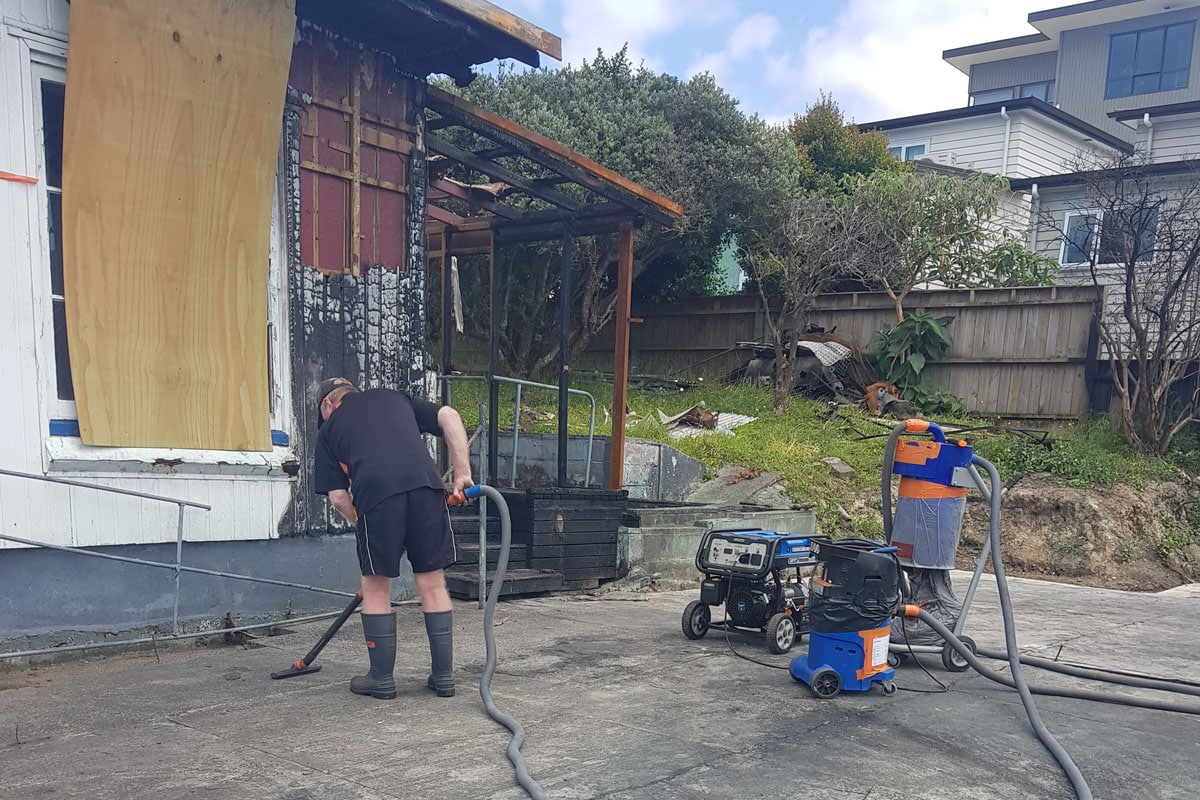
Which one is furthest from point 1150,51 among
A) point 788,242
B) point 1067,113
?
point 788,242

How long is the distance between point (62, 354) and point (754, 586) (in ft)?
13.9

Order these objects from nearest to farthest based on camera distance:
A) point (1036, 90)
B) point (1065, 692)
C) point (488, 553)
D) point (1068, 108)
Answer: point (1065, 692)
point (488, 553)
point (1068, 108)
point (1036, 90)

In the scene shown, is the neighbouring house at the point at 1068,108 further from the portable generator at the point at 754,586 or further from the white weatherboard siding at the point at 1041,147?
the portable generator at the point at 754,586

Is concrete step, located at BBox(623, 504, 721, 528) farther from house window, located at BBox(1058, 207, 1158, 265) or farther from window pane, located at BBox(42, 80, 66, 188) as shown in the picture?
house window, located at BBox(1058, 207, 1158, 265)

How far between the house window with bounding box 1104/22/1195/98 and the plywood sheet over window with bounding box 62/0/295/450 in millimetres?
24048

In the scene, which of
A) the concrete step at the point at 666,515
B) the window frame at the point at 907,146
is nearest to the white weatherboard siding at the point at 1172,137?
the window frame at the point at 907,146

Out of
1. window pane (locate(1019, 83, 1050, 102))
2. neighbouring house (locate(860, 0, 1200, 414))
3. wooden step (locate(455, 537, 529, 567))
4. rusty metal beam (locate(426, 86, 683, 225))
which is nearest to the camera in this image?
rusty metal beam (locate(426, 86, 683, 225))

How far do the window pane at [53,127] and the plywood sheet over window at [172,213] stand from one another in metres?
0.22

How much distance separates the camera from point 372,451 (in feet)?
14.2

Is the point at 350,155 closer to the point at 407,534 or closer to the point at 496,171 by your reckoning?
the point at 496,171

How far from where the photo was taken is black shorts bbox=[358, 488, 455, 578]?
4.27 metres

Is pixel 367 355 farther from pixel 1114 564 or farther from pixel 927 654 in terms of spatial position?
pixel 1114 564

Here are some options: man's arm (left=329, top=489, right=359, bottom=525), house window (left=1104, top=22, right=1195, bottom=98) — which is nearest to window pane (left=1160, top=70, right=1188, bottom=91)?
house window (left=1104, top=22, right=1195, bottom=98)

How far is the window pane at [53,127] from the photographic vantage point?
16.0 ft
